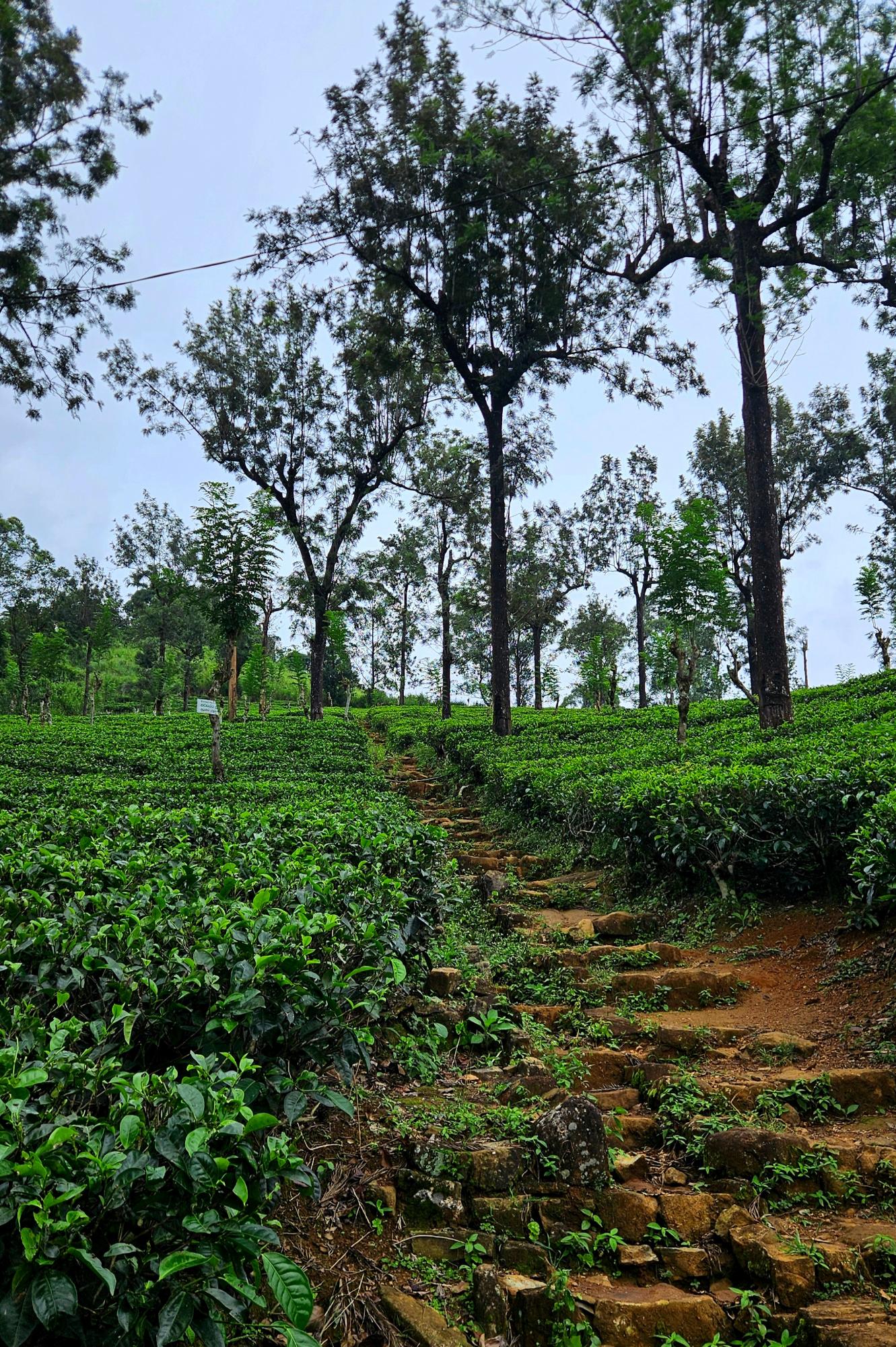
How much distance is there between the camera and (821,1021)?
3836 millimetres

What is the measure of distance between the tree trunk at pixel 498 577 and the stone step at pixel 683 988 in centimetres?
1082

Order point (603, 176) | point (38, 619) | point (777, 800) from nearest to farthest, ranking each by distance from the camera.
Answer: point (777, 800) → point (603, 176) → point (38, 619)

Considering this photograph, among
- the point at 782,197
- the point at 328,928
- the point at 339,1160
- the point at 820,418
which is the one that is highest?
the point at 820,418

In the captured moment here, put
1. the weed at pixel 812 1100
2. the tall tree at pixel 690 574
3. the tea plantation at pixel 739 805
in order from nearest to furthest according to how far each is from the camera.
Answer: the weed at pixel 812 1100 → the tea plantation at pixel 739 805 → the tall tree at pixel 690 574

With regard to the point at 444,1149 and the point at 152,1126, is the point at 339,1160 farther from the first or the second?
the point at 152,1126

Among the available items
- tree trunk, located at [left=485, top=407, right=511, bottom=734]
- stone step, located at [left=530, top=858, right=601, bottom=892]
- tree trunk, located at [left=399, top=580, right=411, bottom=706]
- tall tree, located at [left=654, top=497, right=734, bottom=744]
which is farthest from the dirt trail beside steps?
tree trunk, located at [left=399, top=580, right=411, bottom=706]

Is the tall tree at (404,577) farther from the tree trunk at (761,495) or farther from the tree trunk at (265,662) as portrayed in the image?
the tree trunk at (761,495)

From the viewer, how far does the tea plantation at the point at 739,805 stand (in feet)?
15.9

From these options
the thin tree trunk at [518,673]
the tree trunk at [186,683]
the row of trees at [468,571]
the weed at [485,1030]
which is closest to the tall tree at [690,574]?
the row of trees at [468,571]

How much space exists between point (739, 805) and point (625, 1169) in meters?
3.22

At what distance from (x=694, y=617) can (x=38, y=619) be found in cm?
3574

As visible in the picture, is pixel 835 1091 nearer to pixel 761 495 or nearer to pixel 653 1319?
pixel 653 1319

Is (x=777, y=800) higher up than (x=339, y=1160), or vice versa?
(x=777, y=800)

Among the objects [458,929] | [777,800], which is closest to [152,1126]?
[458,929]
